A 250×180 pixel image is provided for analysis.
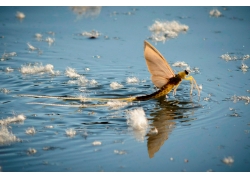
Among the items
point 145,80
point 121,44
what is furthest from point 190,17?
point 145,80

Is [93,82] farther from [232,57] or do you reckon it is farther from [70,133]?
[232,57]

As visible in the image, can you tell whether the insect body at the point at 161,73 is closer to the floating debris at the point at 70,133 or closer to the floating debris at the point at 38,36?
the floating debris at the point at 70,133

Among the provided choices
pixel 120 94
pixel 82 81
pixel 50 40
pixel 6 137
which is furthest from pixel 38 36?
pixel 6 137

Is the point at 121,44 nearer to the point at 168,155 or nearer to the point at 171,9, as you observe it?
the point at 171,9

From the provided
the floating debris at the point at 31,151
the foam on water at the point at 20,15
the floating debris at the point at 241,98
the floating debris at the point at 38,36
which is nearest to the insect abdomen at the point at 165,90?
the floating debris at the point at 241,98

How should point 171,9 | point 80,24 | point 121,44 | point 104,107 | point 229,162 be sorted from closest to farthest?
point 229,162, point 104,107, point 121,44, point 80,24, point 171,9

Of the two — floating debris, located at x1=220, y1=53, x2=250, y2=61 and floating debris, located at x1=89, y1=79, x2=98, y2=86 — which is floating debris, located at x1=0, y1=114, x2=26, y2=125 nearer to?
floating debris, located at x1=89, y1=79, x2=98, y2=86
